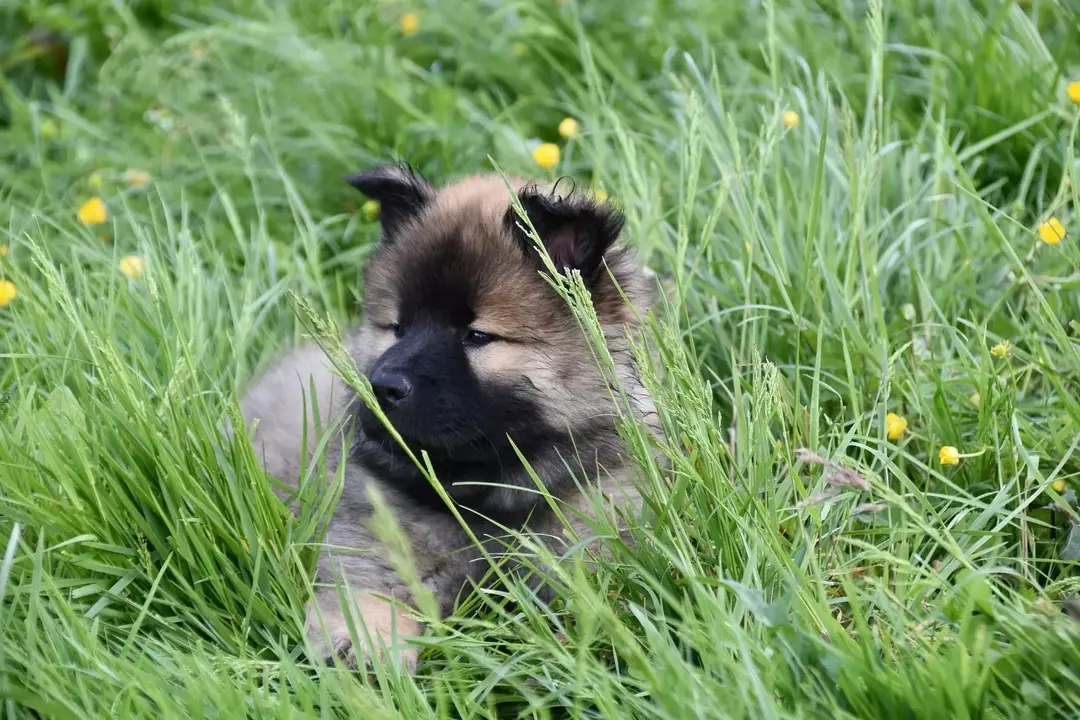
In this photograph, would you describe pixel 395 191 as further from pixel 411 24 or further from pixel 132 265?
pixel 411 24

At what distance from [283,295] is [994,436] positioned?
202 centimetres

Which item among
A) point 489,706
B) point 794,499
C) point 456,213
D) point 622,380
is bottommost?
point 489,706

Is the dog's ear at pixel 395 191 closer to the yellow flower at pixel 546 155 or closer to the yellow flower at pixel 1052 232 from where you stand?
the yellow flower at pixel 546 155

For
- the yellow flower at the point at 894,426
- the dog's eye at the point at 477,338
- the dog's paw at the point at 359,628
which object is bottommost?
the dog's paw at the point at 359,628

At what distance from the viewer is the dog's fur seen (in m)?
2.37

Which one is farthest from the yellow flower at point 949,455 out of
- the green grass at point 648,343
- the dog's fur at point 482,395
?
the dog's fur at point 482,395

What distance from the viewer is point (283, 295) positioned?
3412 millimetres

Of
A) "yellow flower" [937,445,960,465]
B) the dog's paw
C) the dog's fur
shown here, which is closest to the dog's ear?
the dog's fur

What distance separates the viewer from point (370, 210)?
Answer: 3754mm

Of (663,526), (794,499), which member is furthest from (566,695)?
(794,499)

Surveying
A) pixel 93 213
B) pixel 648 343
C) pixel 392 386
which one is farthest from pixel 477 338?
pixel 93 213

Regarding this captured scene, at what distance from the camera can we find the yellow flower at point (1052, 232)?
9.03 feet

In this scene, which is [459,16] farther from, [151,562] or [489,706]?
[489,706]

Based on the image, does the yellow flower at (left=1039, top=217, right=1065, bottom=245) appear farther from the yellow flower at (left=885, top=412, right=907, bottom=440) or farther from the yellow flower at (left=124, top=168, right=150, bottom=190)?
the yellow flower at (left=124, top=168, right=150, bottom=190)
